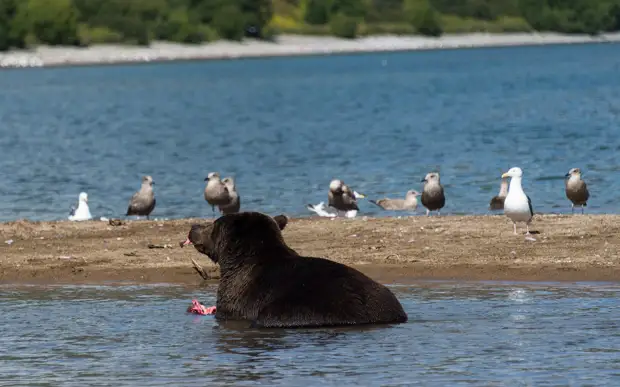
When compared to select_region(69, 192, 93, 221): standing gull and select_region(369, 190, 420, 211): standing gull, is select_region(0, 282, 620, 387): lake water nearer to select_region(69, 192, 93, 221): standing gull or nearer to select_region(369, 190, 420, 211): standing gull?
select_region(69, 192, 93, 221): standing gull

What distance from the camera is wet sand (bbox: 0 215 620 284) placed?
57.4 feet

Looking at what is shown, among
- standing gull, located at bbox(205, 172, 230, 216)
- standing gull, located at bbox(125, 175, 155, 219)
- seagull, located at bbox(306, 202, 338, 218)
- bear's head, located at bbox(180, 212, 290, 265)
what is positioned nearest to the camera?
bear's head, located at bbox(180, 212, 290, 265)

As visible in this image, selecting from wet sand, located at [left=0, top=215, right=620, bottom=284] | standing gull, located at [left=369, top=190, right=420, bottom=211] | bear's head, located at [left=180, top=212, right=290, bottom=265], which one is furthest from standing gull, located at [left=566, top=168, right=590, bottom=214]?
bear's head, located at [left=180, top=212, right=290, bottom=265]

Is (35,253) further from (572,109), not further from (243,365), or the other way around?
(572,109)

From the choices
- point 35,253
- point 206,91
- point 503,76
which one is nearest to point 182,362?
point 35,253

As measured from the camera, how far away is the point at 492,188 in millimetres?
33062

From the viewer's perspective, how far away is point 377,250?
19.1 m

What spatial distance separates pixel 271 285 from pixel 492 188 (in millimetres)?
19674

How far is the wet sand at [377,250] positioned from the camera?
17.5m

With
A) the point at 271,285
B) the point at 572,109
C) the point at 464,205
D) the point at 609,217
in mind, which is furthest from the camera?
the point at 572,109

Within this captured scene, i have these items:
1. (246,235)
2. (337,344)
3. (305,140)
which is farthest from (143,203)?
(305,140)

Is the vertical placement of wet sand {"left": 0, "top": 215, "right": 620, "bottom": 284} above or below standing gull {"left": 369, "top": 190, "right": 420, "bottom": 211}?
above

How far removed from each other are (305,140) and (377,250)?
3808 centimetres

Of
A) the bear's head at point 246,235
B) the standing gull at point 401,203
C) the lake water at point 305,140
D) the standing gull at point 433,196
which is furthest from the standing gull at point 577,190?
the bear's head at point 246,235
